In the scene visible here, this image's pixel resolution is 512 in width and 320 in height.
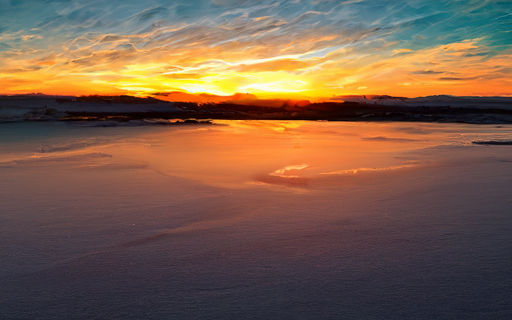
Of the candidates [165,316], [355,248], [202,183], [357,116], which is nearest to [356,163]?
[202,183]

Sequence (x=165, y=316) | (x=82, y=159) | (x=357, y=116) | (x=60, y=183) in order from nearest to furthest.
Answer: (x=165, y=316), (x=60, y=183), (x=82, y=159), (x=357, y=116)

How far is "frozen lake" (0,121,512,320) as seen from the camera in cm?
181

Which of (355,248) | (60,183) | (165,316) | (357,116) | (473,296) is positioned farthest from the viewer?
(357,116)

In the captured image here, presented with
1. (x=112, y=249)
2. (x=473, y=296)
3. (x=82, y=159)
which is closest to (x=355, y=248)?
(x=473, y=296)

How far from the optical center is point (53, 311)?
175 centimetres

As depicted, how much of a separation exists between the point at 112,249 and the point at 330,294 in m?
1.38

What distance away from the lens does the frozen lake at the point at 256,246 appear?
5.93 feet

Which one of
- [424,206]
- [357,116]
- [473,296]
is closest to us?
[473,296]

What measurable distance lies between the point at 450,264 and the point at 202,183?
2.97 m

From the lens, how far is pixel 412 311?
174 cm

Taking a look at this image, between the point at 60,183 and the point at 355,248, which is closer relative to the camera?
the point at 355,248

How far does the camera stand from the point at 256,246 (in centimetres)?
252

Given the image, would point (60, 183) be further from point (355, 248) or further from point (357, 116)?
point (357, 116)

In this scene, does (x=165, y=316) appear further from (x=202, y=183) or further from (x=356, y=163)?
(x=356, y=163)
